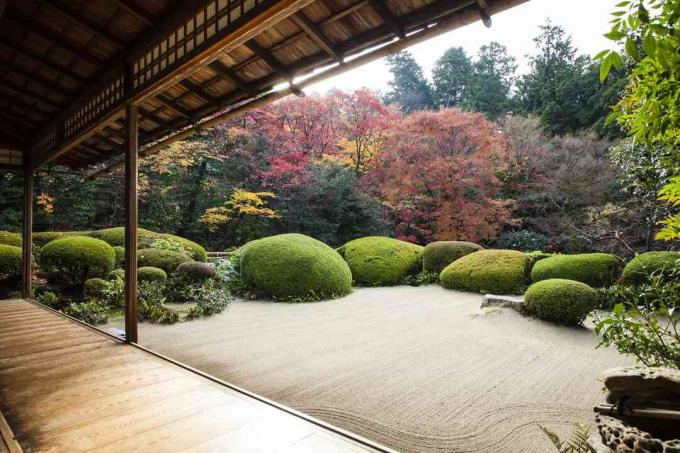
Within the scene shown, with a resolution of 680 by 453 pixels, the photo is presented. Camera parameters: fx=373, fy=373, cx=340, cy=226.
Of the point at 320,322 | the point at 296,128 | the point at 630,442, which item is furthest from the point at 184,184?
the point at 630,442

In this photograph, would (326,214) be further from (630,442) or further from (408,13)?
(630,442)

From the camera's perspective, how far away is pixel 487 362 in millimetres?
4168

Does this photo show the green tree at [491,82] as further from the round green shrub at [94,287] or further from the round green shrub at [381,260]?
the round green shrub at [94,287]

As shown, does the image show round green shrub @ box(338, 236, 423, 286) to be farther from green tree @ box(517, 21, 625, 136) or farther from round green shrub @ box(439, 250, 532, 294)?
green tree @ box(517, 21, 625, 136)

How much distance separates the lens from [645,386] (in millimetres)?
1758

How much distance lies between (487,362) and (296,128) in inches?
476

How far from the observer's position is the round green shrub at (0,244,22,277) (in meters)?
7.79

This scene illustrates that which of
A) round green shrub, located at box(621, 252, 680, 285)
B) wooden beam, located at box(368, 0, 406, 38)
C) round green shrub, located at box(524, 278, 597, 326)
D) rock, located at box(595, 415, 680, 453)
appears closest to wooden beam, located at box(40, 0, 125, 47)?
wooden beam, located at box(368, 0, 406, 38)

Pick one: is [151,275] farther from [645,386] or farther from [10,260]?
[645,386]

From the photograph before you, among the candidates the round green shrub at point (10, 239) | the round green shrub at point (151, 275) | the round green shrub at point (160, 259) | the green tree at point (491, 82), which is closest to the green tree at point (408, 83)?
the green tree at point (491, 82)

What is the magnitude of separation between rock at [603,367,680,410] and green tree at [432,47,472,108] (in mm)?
23760

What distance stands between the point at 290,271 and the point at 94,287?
3.84 meters

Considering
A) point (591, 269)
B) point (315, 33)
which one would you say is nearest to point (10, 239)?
point (315, 33)

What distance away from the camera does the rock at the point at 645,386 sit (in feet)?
5.59
